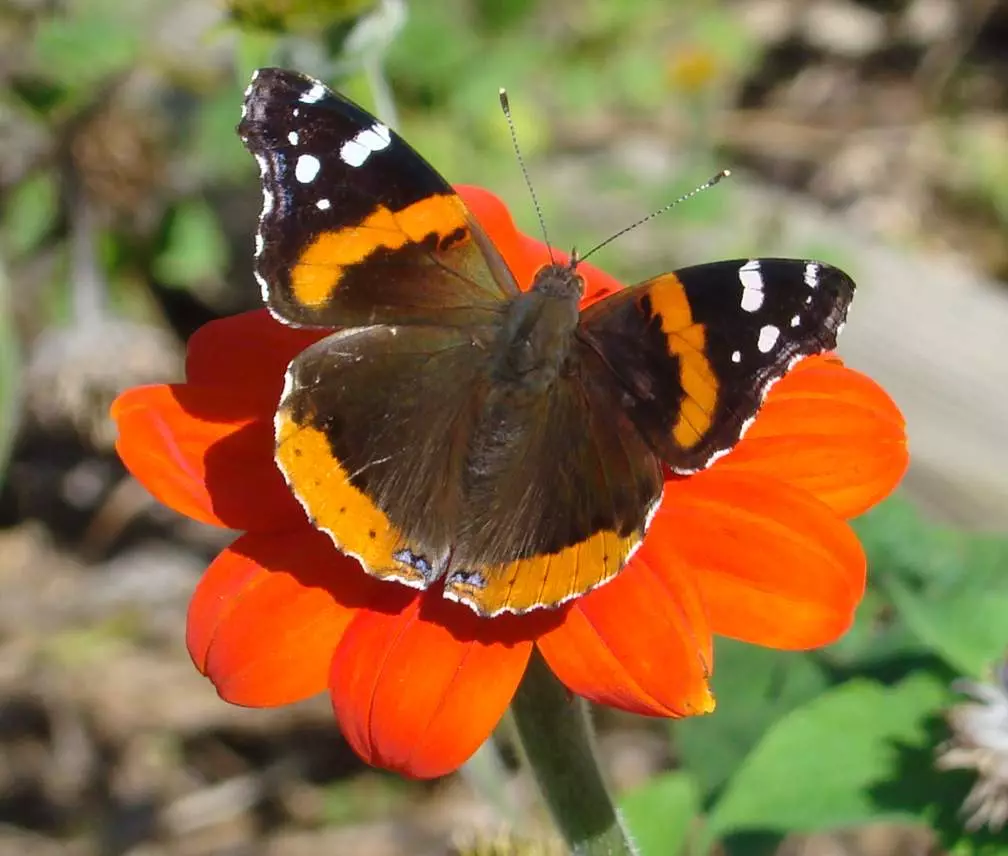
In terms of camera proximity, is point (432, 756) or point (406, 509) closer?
point (432, 756)

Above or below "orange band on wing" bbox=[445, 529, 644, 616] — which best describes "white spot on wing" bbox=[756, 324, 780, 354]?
above

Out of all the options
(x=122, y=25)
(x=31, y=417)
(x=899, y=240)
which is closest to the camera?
(x=122, y=25)

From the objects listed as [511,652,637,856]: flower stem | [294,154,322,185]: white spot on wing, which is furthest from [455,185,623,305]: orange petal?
[511,652,637,856]: flower stem

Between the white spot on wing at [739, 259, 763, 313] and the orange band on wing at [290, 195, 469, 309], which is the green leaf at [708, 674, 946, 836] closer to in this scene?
the white spot on wing at [739, 259, 763, 313]

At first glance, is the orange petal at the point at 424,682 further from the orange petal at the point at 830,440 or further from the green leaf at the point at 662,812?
the green leaf at the point at 662,812

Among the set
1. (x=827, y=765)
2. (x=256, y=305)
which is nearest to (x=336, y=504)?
(x=827, y=765)

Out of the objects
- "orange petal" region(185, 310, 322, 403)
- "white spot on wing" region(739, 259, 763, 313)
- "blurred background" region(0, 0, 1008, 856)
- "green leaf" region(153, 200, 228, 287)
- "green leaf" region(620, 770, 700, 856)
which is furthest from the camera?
"green leaf" region(153, 200, 228, 287)

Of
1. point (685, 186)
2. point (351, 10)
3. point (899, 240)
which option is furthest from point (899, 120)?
point (351, 10)

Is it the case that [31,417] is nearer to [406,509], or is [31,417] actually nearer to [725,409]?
[406,509]
